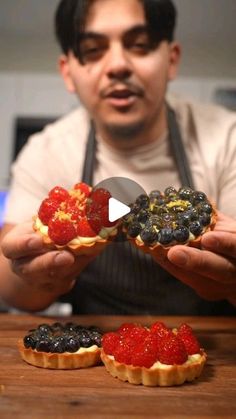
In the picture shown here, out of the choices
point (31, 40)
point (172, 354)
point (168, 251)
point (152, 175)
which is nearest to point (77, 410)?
point (172, 354)

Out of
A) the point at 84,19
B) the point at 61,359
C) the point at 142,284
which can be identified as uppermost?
the point at 84,19

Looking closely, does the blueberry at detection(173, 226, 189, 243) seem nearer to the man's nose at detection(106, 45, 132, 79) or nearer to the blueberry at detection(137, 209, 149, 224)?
the blueberry at detection(137, 209, 149, 224)

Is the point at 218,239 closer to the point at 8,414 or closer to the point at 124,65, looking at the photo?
the point at 8,414

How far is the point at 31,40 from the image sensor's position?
3666mm

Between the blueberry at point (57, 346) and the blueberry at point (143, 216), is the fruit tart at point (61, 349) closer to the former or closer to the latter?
the blueberry at point (57, 346)

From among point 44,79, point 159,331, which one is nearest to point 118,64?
point 159,331

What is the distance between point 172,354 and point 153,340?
0.04m

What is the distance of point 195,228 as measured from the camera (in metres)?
1.06

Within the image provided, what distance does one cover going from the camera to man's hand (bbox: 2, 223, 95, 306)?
108cm

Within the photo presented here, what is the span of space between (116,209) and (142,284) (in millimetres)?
512

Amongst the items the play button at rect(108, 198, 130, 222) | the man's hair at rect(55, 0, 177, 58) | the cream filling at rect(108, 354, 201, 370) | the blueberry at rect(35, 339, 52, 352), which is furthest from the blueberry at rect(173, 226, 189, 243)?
the man's hair at rect(55, 0, 177, 58)

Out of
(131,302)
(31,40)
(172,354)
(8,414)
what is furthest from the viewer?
(31,40)

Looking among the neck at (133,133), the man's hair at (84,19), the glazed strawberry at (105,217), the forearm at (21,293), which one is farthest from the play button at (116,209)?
the man's hair at (84,19)

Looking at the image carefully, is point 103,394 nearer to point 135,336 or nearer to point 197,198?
point 135,336
